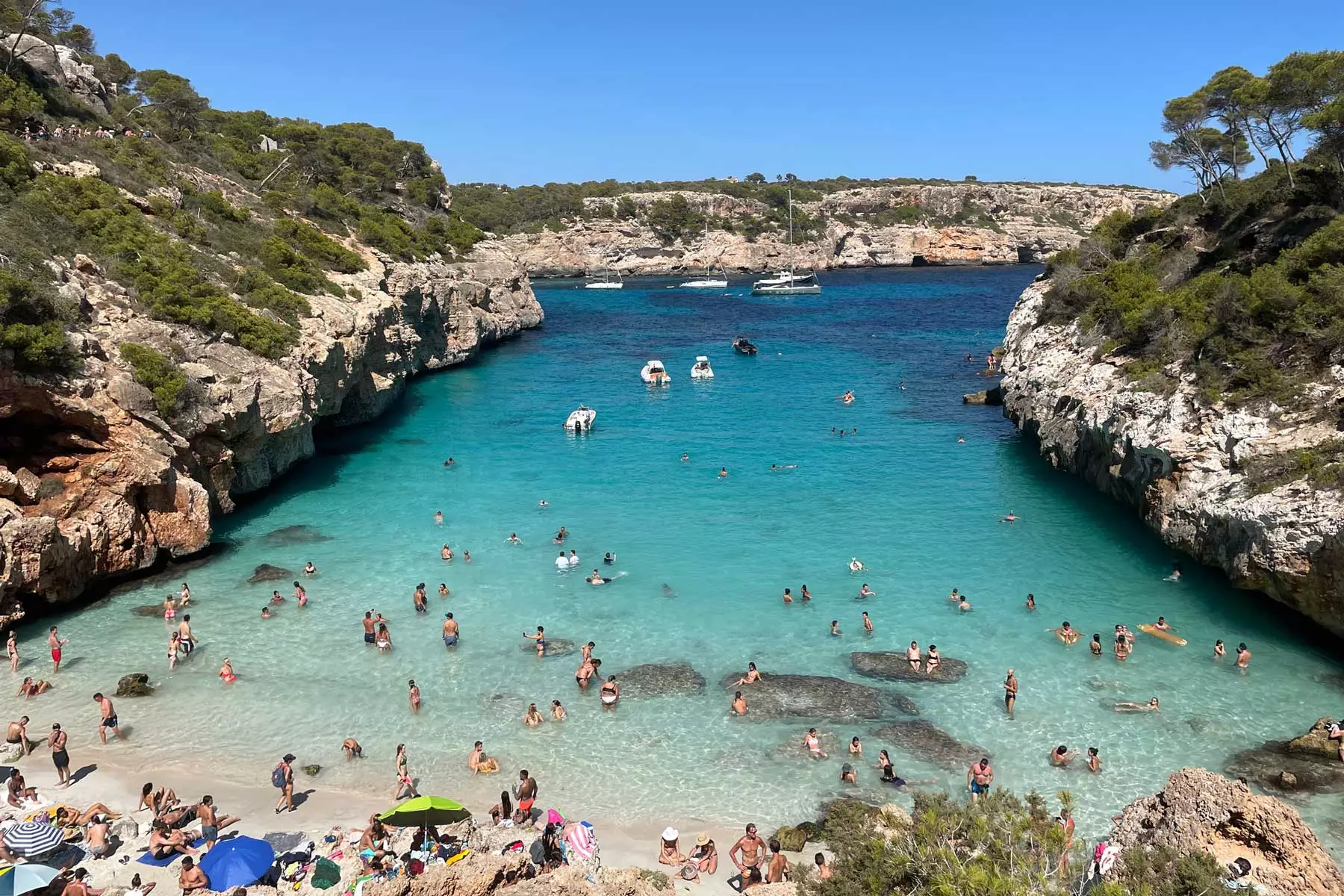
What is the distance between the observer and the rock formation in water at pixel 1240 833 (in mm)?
8453

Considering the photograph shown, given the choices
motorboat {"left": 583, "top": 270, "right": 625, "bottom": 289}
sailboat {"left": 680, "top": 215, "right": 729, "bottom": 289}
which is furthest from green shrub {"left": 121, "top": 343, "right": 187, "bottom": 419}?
sailboat {"left": 680, "top": 215, "right": 729, "bottom": 289}

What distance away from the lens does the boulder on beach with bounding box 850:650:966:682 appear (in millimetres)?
18094

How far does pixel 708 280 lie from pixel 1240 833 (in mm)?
116760

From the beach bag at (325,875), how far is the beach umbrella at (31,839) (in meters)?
3.82

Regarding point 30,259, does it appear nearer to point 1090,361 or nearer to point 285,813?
point 285,813

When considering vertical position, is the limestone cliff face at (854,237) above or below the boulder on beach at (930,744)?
above

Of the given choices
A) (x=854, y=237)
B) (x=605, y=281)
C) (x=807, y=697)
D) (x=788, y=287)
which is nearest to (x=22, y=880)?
(x=807, y=697)

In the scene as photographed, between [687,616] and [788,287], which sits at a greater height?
[788,287]

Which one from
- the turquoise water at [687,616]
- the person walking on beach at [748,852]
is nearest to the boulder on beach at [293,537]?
the turquoise water at [687,616]

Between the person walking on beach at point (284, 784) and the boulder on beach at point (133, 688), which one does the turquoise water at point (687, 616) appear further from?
the person walking on beach at point (284, 784)

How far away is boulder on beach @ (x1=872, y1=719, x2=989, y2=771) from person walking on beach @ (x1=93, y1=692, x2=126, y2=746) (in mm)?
14565

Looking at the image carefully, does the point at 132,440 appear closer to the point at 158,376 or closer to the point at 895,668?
the point at 158,376

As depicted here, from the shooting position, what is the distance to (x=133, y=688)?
57.1 feet

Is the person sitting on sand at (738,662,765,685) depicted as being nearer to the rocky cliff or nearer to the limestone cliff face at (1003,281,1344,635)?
the limestone cliff face at (1003,281,1344,635)
